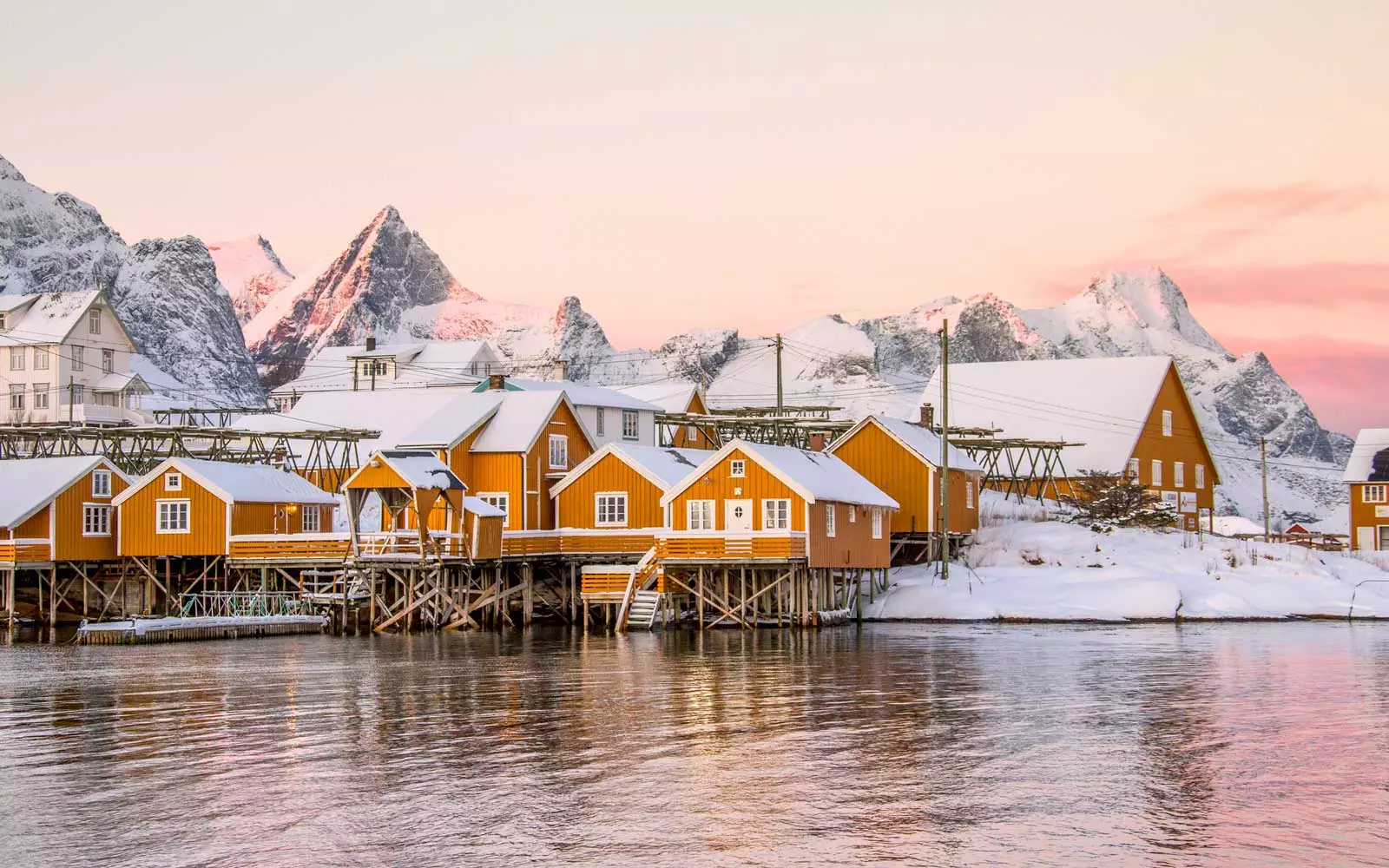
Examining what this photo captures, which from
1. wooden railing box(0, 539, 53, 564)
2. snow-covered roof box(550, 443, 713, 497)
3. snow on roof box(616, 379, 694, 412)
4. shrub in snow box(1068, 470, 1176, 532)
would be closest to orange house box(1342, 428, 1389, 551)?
shrub in snow box(1068, 470, 1176, 532)

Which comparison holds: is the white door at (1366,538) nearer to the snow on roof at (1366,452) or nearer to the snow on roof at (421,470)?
the snow on roof at (1366,452)

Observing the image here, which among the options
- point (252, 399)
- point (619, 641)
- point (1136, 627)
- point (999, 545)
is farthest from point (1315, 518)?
point (252, 399)

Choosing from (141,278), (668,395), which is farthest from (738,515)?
(141,278)

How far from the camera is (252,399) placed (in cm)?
18450

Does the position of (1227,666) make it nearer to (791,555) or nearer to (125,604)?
(791,555)

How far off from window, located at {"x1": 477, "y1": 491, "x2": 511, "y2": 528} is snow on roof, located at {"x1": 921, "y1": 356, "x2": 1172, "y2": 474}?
29412 millimetres

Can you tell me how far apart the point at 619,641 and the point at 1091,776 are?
1083 inches

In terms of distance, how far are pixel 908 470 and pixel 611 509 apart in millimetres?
11700

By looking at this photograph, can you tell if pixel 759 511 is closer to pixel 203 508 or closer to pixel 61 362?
pixel 203 508

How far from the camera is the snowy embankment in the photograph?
56.0 metres

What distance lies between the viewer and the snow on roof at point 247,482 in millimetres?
60812

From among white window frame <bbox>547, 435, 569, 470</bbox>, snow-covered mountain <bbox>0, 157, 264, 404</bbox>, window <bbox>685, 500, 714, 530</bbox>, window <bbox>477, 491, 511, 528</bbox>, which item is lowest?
window <bbox>685, 500, 714, 530</bbox>

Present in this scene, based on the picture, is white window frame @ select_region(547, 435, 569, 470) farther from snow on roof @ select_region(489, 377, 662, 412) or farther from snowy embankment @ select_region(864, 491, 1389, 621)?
snowy embankment @ select_region(864, 491, 1389, 621)

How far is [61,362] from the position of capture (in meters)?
120
